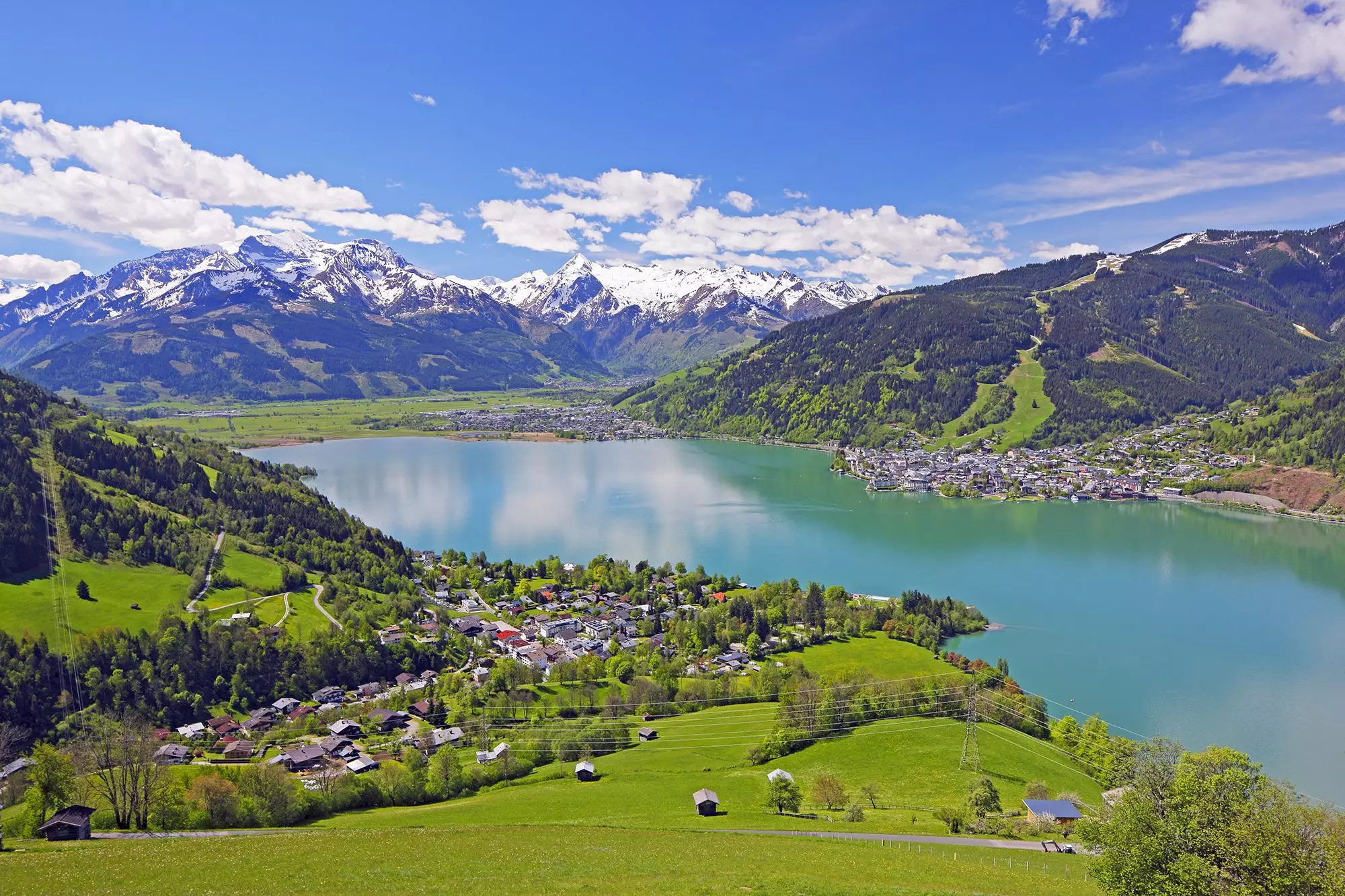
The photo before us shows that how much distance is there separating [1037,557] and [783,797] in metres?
61.1

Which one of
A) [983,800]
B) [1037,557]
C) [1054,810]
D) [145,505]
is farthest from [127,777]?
[1037,557]

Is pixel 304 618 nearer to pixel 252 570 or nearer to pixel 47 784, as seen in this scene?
pixel 252 570

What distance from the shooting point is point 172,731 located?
137 feet

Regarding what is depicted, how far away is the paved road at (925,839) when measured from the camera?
78.1ft

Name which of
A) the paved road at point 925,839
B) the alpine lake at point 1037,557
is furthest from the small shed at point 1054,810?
the alpine lake at point 1037,557

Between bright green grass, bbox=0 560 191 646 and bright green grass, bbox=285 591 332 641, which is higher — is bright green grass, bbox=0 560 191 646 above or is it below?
above

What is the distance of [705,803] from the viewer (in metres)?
27.4

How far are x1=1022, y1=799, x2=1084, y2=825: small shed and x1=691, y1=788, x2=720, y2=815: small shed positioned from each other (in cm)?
1164

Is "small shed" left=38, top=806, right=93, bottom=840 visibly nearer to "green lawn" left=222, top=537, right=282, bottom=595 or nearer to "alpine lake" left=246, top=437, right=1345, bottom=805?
"green lawn" left=222, top=537, right=282, bottom=595

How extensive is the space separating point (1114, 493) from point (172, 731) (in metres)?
120

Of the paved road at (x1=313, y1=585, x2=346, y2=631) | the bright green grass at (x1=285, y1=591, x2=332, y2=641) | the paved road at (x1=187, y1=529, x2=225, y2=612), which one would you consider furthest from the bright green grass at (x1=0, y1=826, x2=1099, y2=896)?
the paved road at (x1=187, y1=529, x2=225, y2=612)

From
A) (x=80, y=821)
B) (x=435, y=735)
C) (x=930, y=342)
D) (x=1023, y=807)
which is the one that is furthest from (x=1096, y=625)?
(x=930, y=342)

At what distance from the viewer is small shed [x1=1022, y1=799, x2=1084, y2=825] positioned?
25.9 metres

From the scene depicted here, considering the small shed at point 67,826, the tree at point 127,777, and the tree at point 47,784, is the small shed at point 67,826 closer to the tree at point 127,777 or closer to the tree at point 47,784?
the tree at point 127,777
